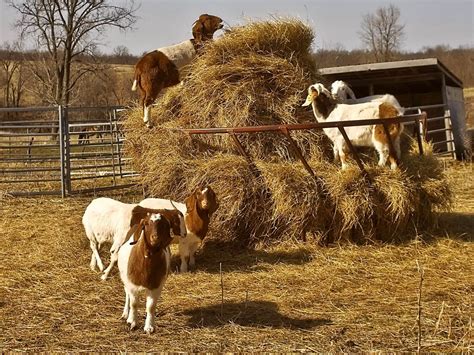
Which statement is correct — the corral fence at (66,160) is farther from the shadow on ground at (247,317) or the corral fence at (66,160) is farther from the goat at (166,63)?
the shadow on ground at (247,317)

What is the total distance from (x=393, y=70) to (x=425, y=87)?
10.5 ft

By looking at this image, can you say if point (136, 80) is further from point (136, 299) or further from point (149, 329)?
point (149, 329)

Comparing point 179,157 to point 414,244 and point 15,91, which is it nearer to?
point 414,244

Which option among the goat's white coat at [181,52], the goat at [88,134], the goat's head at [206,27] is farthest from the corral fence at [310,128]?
the goat at [88,134]

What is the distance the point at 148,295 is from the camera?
4930 millimetres

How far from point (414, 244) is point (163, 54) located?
4.53 metres

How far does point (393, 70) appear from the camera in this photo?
17.1 m

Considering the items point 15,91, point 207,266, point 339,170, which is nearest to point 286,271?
point 207,266

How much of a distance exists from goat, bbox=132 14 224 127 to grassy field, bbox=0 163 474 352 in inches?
88.6

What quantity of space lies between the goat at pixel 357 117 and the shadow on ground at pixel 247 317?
Result: 9.00 ft

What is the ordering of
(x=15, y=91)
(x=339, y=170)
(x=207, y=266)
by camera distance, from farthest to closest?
(x=15, y=91)
(x=339, y=170)
(x=207, y=266)

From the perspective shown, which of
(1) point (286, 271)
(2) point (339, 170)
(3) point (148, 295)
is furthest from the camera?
(2) point (339, 170)

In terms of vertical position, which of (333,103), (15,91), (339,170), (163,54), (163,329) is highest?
(15,91)

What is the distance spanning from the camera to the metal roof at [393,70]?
642 inches
